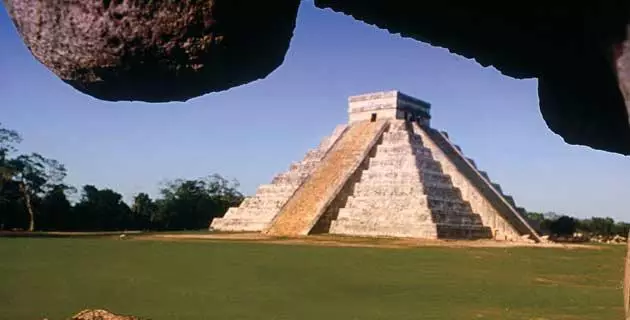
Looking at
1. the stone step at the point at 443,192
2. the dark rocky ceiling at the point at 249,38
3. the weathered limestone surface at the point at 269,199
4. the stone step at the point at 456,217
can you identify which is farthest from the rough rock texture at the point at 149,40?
the weathered limestone surface at the point at 269,199

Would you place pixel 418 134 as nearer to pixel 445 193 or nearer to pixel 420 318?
pixel 445 193

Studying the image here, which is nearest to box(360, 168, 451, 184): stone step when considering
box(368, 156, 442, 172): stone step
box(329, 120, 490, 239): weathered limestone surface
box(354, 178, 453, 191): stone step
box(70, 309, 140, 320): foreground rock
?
box(329, 120, 490, 239): weathered limestone surface

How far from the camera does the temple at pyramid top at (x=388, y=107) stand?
4444 centimetres

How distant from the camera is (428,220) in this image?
32.2m

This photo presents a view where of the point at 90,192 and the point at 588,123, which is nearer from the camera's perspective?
the point at 588,123

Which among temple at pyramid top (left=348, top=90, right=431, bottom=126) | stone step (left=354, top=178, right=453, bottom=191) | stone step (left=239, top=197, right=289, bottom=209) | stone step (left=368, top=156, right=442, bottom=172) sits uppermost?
temple at pyramid top (left=348, top=90, right=431, bottom=126)

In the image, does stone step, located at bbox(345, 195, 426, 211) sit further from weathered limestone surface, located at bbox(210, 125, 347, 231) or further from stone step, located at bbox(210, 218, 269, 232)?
stone step, located at bbox(210, 218, 269, 232)

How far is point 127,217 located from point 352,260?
1336 inches

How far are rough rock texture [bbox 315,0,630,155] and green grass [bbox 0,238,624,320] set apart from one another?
5.91 metres

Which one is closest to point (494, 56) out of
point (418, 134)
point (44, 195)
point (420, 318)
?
point (420, 318)

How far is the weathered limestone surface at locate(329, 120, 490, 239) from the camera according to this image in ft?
108

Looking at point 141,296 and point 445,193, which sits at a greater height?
point 445,193

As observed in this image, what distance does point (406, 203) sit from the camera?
33844mm

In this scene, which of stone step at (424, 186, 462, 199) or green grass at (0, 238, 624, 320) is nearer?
green grass at (0, 238, 624, 320)
